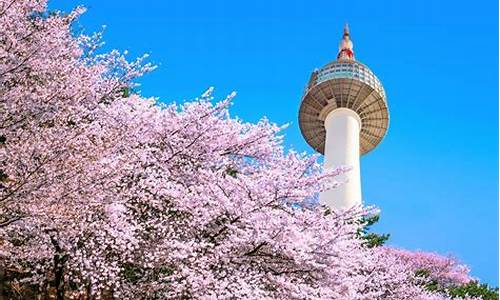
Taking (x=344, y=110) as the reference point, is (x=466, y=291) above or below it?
below

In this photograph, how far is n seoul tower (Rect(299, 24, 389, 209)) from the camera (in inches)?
1588

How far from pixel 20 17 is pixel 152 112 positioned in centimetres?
308

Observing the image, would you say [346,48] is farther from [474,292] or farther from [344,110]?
[474,292]

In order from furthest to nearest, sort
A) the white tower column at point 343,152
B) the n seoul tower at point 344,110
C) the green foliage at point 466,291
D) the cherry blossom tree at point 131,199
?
the n seoul tower at point 344,110, the white tower column at point 343,152, the green foliage at point 466,291, the cherry blossom tree at point 131,199

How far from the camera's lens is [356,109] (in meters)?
42.7

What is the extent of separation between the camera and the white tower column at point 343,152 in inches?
1459

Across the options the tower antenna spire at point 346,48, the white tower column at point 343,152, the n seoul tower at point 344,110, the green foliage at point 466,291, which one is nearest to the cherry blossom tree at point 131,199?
the green foliage at point 466,291

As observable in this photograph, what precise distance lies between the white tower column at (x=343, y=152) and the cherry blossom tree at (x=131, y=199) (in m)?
25.4

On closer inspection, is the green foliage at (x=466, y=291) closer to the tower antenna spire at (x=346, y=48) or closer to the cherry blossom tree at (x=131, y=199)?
the cherry blossom tree at (x=131, y=199)

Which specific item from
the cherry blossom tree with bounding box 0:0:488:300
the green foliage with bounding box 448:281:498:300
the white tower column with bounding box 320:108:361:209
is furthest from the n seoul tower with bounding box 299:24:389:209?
the cherry blossom tree with bounding box 0:0:488:300

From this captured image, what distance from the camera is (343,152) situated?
39844 mm

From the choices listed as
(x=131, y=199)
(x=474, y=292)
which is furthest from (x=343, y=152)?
(x=131, y=199)

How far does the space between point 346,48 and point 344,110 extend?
7031 millimetres

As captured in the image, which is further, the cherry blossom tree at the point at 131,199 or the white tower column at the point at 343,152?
the white tower column at the point at 343,152
